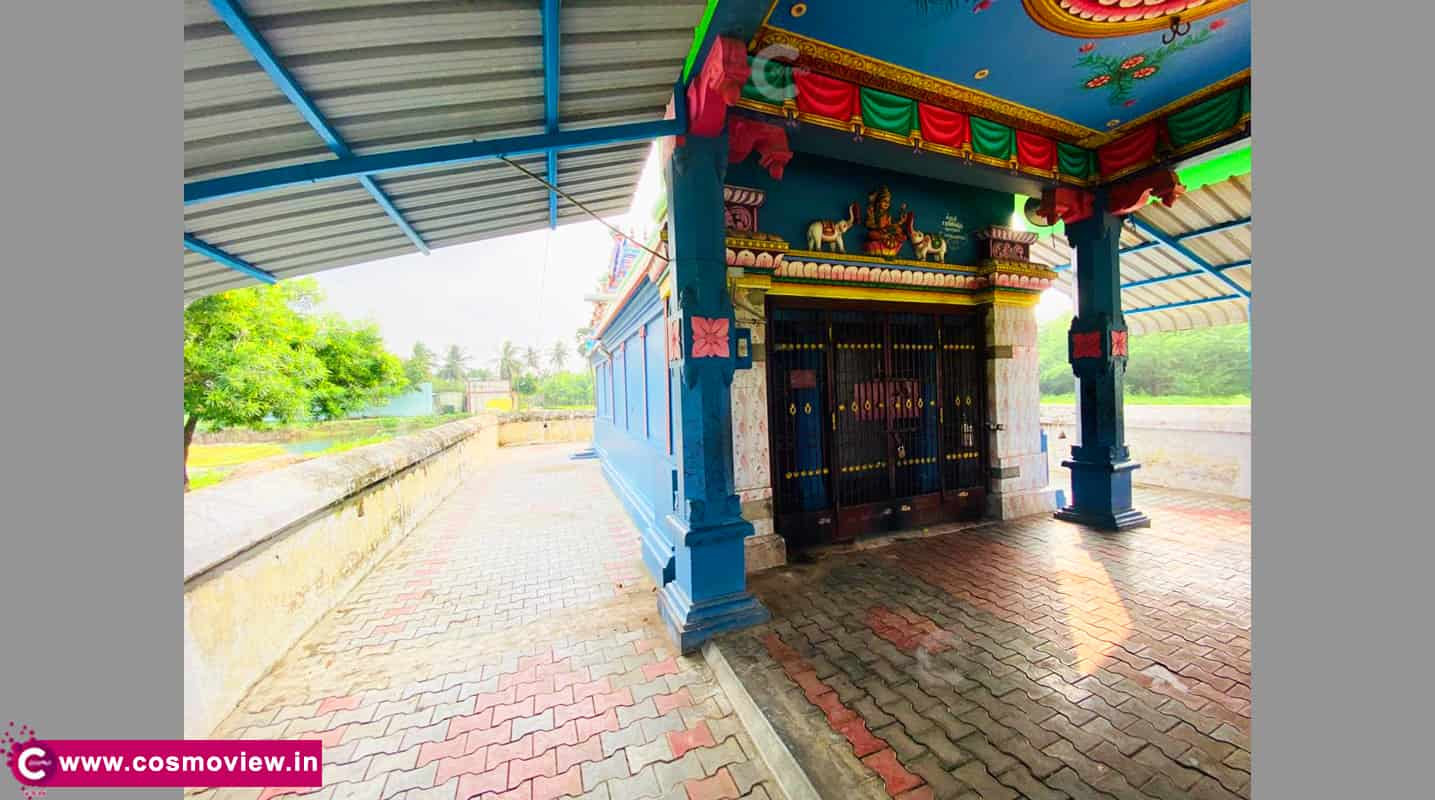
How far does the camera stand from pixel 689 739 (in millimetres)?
2689

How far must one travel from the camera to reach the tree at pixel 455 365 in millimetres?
58906

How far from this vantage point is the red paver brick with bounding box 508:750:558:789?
8.08 ft

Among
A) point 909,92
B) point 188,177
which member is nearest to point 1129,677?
point 909,92

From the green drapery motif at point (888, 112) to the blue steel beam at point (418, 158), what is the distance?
1761 mm

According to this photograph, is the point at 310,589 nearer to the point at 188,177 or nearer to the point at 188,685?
the point at 188,685

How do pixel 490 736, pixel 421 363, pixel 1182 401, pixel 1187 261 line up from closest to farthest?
pixel 490 736 < pixel 1187 261 < pixel 1182 401 < pixel 421 363

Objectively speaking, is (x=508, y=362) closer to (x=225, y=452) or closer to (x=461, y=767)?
(x=225, y=452)

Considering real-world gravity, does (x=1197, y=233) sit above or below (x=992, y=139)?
below

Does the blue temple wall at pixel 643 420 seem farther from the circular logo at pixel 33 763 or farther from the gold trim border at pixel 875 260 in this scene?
the circular logo at pixel 33 763

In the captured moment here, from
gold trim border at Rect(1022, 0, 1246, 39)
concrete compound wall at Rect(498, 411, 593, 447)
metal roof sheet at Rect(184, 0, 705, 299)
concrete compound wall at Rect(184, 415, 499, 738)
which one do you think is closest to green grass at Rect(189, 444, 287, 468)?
concrete compound wall at Rect(498, 411, 593, 447)

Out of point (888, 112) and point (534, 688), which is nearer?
point (534, 688)

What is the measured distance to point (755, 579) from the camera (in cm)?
463

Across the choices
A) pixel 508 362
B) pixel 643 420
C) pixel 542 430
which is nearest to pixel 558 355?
pixel 508 362

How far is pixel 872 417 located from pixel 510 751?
4675mm
